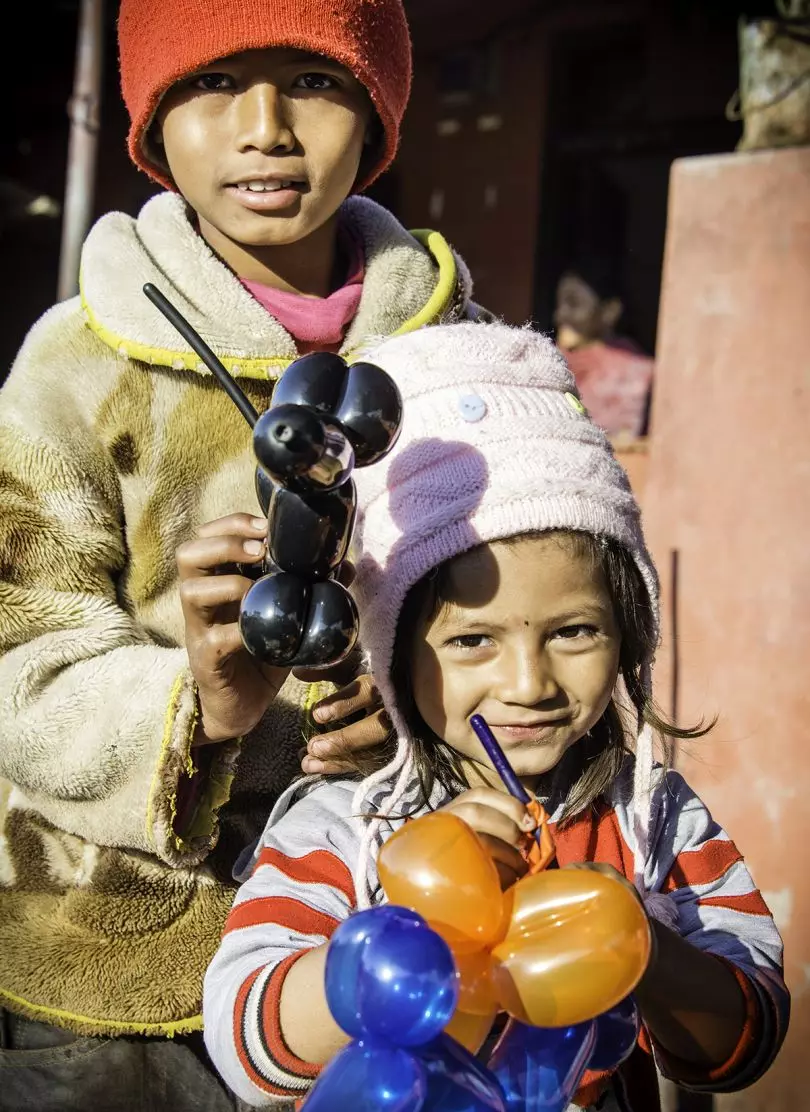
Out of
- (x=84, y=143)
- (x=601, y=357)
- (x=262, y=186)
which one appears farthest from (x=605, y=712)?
(x=601, y=357)

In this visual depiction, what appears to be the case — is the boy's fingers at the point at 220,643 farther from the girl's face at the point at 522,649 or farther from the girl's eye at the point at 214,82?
the girl's eye at the point at 214,82

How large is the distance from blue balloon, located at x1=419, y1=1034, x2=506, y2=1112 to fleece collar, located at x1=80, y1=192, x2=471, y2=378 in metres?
0.88

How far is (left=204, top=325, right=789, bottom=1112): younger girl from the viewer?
1239mm

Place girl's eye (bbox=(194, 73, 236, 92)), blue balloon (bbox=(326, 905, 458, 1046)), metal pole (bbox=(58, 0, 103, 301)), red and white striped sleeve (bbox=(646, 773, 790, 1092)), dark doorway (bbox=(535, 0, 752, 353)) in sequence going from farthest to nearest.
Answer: dark doorway (bbox=(535, 0, 752, 353)), metal pole (bbox=(58, 0, 103, 301)), girl's eye (bbox=(194, 73, 236, 92)), red and white striped sleeve (bbox=(646, 773, 790, 1092)), blue balloon (bbox=(326, 905, 458, 1046))

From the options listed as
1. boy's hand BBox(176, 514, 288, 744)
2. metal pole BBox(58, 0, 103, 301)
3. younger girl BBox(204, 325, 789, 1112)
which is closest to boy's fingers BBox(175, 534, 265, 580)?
boy's hand BBox(176, 514, 288, 744)

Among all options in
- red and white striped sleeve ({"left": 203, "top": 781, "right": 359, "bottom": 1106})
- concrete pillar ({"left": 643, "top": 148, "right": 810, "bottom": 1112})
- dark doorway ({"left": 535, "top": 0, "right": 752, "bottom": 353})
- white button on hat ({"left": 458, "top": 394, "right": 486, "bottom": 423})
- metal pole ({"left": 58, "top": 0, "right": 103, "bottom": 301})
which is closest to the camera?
red and white striped sleeve ({"left": 203, "top": 781, "right": 359, "bottom": 1106})

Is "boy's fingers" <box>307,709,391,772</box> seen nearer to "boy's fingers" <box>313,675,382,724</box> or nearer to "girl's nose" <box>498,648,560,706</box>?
"boy's fingers" <box>313,675,382,724</box>

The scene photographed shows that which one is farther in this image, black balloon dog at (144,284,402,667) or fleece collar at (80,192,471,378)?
fleece collar at (80,192,471,378)

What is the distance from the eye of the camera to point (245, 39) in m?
1.46

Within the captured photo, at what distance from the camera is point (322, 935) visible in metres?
1.28

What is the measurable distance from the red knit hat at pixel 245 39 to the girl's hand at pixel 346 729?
78 centimetres

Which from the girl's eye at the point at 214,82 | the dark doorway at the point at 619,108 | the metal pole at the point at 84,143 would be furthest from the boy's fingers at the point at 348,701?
the dark doorway at the point at 619,108

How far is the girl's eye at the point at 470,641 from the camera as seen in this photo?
1364mm

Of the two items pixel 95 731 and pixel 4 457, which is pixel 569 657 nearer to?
pixel 95 731
